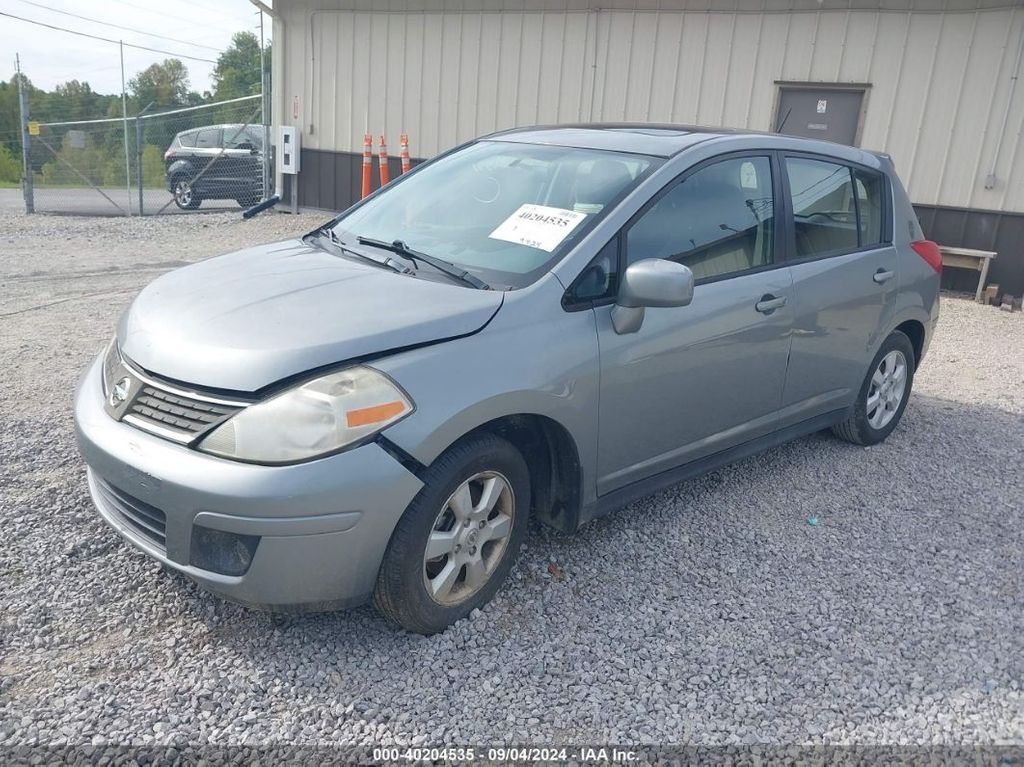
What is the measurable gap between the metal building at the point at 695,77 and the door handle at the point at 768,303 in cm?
595

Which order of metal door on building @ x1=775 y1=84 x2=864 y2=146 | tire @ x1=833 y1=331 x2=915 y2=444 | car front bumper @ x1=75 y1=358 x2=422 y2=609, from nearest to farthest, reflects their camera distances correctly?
car front bumper @ x1=75 y1=358 x2=422 y2=609
tire @ x1=833 y1=331 x2=915 y2=444
metal door on building @ x1=775 y1=84 x2=864 y2=146

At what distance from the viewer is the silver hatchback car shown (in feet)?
8.38

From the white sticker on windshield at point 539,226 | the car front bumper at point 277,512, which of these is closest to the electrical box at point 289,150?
the white sticker on windshield at point 539,226

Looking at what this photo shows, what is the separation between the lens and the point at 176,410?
2660 millimetres

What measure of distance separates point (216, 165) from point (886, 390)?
13789mm

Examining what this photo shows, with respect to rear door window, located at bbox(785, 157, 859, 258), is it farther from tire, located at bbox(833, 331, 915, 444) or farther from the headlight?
the headlight

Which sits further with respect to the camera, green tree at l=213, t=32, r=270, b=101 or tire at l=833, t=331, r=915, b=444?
green tree at l=213, t=32, r=270, b=101

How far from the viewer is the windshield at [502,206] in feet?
10.7

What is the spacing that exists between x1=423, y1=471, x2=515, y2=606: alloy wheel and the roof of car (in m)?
1.64

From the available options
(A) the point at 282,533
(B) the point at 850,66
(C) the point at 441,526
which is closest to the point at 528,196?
(C) the point at 441,526

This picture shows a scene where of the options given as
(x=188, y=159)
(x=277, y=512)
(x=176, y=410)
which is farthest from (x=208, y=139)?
(x=277, y=512)

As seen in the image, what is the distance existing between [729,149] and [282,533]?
2593 mm

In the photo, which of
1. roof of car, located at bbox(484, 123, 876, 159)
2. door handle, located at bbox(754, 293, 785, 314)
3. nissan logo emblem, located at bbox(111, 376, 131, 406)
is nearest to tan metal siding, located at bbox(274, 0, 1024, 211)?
roof of car, located at bbox(484, 123, 876, 159)

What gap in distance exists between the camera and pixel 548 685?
276cm
